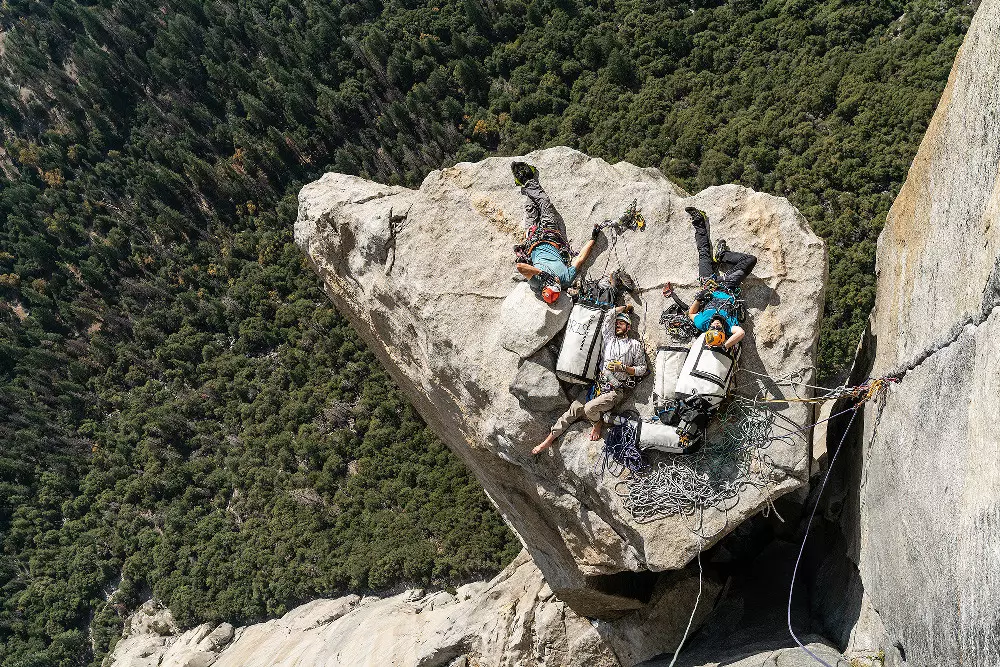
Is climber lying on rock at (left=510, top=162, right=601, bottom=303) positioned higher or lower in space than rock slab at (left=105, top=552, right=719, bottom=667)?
higher

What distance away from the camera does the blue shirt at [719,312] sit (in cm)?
922

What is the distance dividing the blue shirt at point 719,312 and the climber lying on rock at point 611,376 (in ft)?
3.27

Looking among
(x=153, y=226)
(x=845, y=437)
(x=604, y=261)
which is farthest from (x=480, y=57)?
(x=845, y=437)

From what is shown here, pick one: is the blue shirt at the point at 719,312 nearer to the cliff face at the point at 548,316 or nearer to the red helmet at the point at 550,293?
the cliff face at the point at 548,316

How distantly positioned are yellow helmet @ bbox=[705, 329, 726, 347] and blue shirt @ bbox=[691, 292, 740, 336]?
0.30 m

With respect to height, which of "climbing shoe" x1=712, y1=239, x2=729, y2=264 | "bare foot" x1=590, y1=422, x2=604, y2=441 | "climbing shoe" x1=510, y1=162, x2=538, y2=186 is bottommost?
"bare foot" x1=590, y1=422, x2=604, y2=441

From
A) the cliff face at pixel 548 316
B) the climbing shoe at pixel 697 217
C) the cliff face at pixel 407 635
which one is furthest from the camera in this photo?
the cliff face at pixel 407 635

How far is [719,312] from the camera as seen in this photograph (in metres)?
9.19

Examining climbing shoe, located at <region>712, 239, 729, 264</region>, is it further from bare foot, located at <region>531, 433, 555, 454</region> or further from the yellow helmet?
bare foot, located at <region>531, 433, 555, 454</region>

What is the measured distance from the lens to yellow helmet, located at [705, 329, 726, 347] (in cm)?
886

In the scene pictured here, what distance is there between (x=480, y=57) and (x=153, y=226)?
69.6ft

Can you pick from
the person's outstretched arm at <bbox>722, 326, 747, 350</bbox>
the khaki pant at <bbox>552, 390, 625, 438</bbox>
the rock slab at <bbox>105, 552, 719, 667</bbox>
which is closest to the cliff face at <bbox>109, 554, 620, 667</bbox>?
the rock slab at <bbox>105, 552, 719, 667</bbox>

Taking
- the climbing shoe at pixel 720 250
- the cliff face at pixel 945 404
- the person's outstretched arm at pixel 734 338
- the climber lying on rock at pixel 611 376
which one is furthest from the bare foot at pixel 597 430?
the cliff face at pixel 945 404

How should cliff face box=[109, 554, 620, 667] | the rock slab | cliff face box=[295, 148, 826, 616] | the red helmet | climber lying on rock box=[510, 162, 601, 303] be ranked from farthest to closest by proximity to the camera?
cliff face box=[109, 554, 620, 667], the rock slab, climber lying on rock box=[510, 162, 601, 303], the red helmet, cliff face box=[295, 148, 826, 616]
